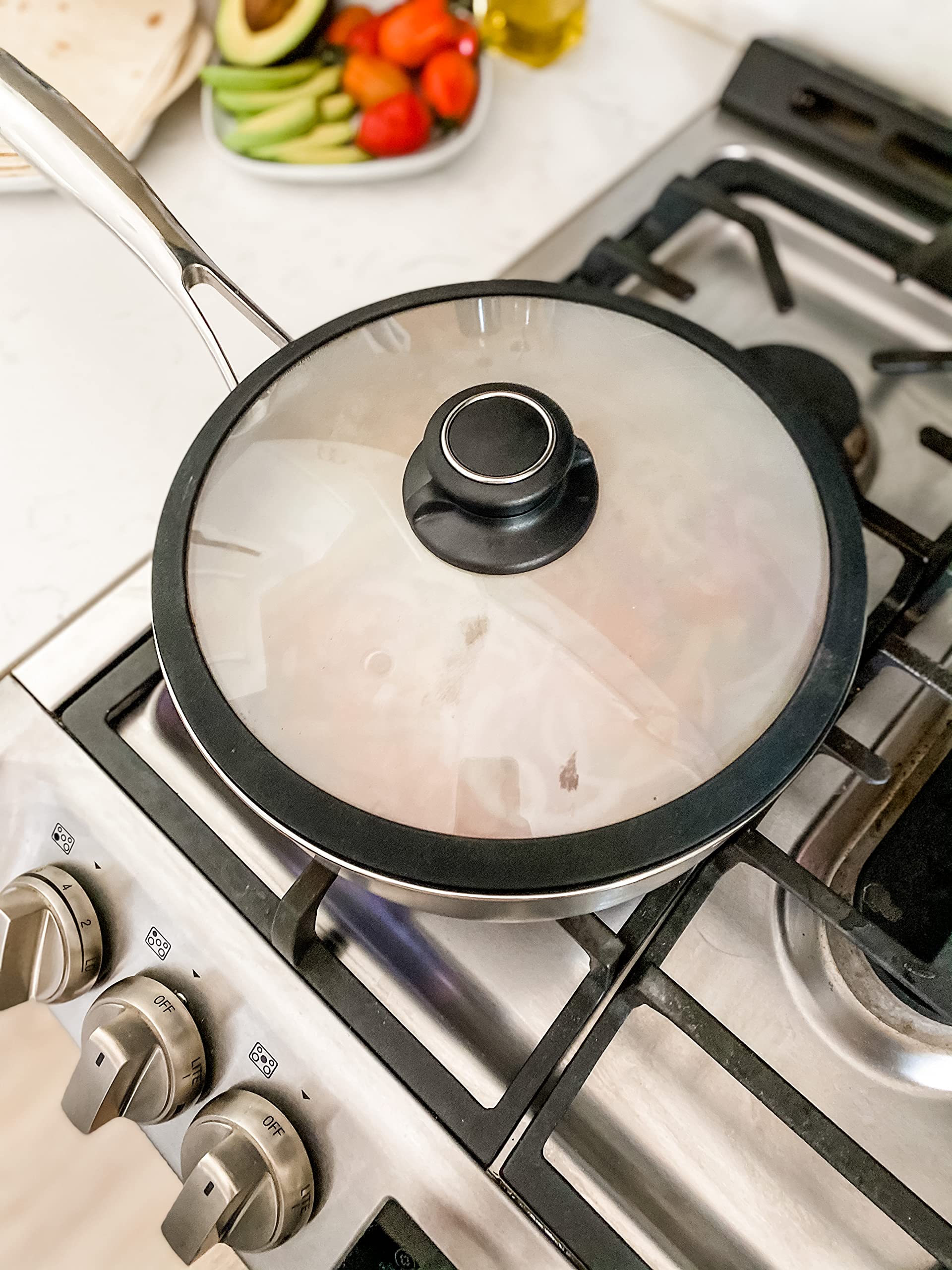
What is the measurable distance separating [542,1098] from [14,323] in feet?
2.06

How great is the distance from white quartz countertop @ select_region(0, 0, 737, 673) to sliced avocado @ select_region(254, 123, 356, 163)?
0.02 meters

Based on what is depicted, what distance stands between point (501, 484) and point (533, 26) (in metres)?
0.61

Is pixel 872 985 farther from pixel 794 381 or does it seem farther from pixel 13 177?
pixel 13 177

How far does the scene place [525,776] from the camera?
378mm

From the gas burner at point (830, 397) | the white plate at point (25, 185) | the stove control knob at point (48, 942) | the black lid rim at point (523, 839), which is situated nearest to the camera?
the black lid rim at point (523, 839)

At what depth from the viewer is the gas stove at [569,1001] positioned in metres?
0.42

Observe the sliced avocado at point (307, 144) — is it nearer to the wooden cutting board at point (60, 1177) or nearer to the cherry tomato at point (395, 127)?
the cherry tomato at point (395, 127)

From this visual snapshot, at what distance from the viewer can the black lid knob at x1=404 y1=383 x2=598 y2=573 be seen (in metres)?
0.39

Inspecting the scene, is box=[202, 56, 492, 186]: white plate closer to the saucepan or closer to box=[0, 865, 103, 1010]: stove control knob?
the saucepan

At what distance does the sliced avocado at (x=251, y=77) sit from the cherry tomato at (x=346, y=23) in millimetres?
61

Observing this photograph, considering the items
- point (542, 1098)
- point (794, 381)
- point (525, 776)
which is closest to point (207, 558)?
point (525, 776)

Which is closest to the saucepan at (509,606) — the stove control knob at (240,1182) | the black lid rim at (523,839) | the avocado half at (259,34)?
the black lid rim at (523,839)

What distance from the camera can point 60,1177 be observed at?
57 centimetres

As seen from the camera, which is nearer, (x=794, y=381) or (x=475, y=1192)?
(x=475, y=1192)
